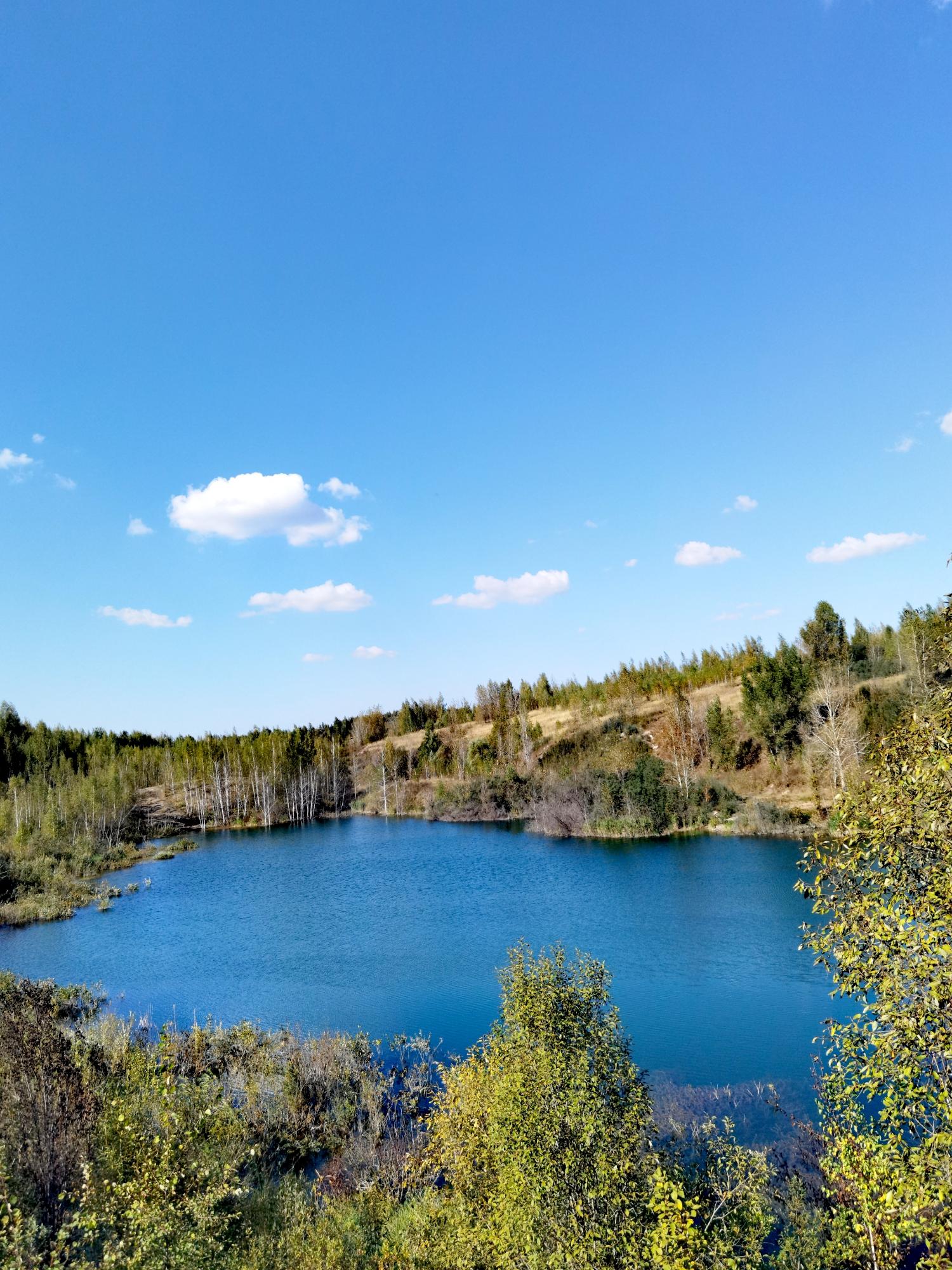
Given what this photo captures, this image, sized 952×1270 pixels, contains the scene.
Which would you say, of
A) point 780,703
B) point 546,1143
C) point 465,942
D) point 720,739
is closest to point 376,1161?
point 546,1143

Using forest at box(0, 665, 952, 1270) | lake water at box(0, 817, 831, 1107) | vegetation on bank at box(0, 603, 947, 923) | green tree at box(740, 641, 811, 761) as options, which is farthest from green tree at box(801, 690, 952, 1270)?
green tree at box(740, 641, 811, 761)

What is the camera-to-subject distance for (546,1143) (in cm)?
1037

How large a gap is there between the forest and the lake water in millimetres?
5524

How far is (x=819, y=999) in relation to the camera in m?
26.8

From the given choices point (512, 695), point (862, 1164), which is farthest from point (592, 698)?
point (862, 1164)

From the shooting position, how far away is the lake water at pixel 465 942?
26062mm

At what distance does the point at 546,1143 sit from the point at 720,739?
70819 mm

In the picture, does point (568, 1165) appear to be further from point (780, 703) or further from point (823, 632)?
point (823, 632)

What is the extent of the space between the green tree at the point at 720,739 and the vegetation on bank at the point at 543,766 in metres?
0.18

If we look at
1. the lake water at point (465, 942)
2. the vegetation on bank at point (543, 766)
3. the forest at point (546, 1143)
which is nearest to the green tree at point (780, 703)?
the vegetation on bank at point (543, 766)

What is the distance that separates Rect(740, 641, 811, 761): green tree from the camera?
70.6 meters

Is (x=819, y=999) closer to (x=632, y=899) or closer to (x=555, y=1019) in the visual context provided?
(x=632, y=899)

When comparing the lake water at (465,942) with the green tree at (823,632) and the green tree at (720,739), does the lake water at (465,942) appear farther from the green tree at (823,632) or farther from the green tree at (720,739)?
the green tree at (823,632)

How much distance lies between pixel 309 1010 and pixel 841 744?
49300mm
